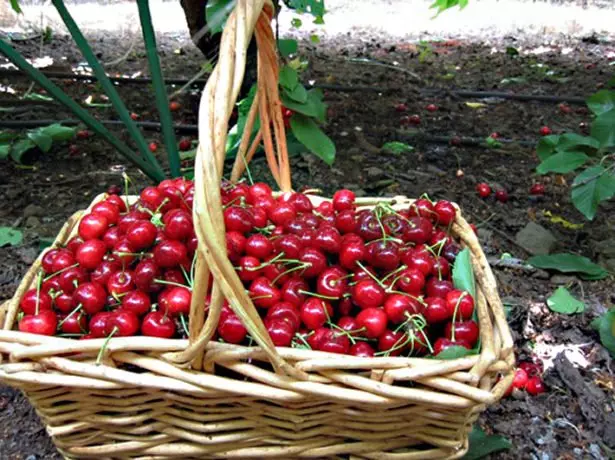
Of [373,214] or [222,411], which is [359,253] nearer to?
[373,214]

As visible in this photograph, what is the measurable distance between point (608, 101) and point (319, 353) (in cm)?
136

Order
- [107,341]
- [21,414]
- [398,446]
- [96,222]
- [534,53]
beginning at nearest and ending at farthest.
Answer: [107,341] < [398,446] < [96,222] < [21,414] < [534,53]

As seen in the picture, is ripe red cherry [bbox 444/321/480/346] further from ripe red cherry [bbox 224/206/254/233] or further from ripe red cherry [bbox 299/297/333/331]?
ripe red cherry [bbox 224/206/254/233]

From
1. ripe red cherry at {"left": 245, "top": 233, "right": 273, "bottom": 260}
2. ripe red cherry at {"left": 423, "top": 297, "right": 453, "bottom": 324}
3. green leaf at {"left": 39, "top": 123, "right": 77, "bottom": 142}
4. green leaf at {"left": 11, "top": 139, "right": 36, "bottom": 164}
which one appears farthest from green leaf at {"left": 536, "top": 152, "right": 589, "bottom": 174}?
green leaf at {"left": 11, "top": 139, "right": 36, "bottom": 164}

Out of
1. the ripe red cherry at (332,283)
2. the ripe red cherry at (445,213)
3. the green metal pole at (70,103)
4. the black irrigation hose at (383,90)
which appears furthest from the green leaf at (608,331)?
the black irrigation hose at (383,90)

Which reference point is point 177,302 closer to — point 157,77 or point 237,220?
point 237,220

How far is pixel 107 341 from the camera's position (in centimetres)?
81

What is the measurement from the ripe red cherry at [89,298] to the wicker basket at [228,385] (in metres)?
0.10

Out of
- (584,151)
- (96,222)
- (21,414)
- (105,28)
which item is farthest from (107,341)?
(105,28)

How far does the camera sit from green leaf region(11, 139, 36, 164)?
2.31 m

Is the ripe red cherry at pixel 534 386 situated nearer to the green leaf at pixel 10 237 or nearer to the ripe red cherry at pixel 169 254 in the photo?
the ripe red cherry at pixel 169 254

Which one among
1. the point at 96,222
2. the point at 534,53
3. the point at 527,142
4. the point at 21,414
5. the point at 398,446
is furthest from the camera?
the point at 534,53

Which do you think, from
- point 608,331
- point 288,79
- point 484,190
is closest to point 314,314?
point 608,331

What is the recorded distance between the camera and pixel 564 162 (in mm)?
1725
